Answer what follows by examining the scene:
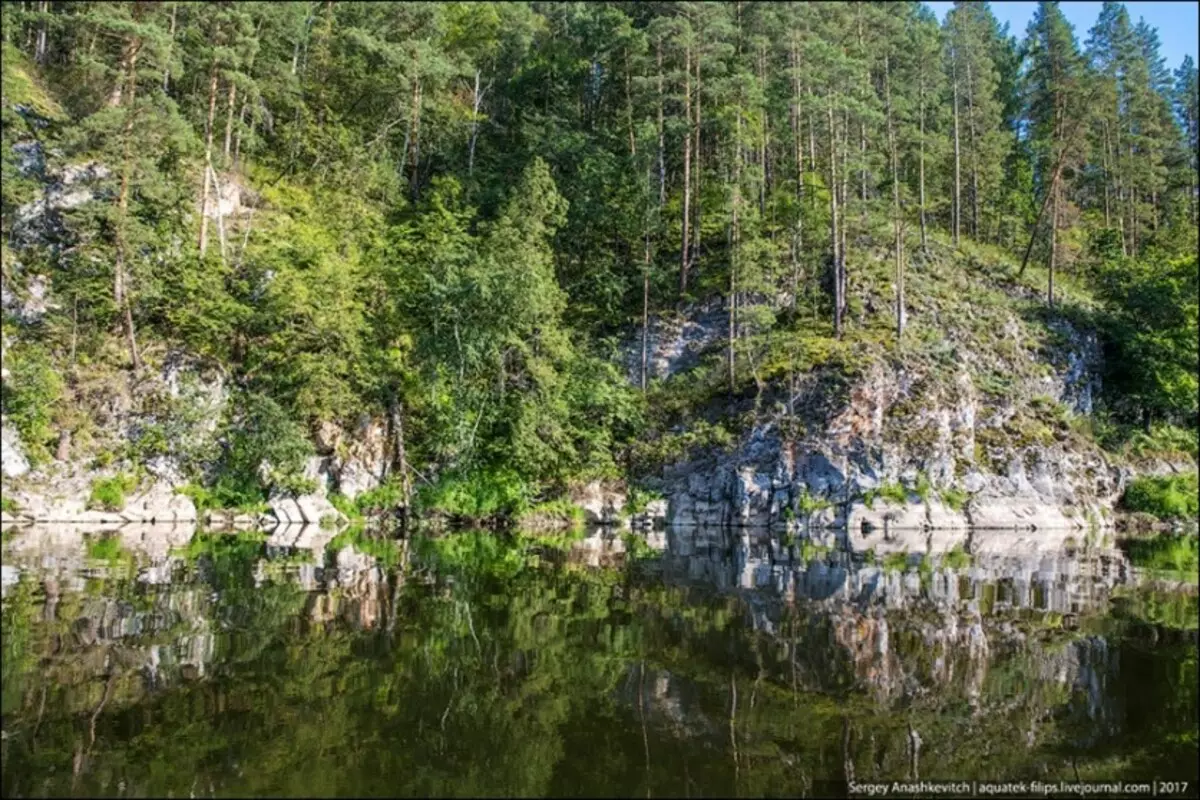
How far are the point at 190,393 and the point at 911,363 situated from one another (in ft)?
94.4

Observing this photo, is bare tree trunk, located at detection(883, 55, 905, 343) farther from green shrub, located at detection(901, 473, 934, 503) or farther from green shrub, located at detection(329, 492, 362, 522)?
green shrub, located at detection(329, 492, 362, 522)

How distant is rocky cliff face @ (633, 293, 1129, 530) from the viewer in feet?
94.5

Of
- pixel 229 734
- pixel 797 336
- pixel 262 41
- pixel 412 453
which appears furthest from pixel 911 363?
pixel 262 41

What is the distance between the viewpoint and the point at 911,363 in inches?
1267

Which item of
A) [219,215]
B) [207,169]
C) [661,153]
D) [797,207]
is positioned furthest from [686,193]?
[207,169]

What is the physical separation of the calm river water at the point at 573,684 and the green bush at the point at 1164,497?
76.5 ft

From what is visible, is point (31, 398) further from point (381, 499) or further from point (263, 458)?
point (381, 499)

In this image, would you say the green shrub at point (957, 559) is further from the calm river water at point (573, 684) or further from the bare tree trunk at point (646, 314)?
the bare tree trunk at point (646, 314)

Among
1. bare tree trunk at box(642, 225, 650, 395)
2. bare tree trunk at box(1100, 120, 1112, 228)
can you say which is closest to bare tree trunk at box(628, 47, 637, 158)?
bare tree trunk at box(642, 225, 650, 395)

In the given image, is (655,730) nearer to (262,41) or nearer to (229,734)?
(229,734)

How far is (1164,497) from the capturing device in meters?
32.2

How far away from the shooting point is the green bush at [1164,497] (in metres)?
31.8

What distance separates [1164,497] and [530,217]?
30.3 m

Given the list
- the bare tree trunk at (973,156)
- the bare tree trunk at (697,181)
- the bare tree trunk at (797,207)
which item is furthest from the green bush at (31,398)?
the bare tree trunk at (973,156)
